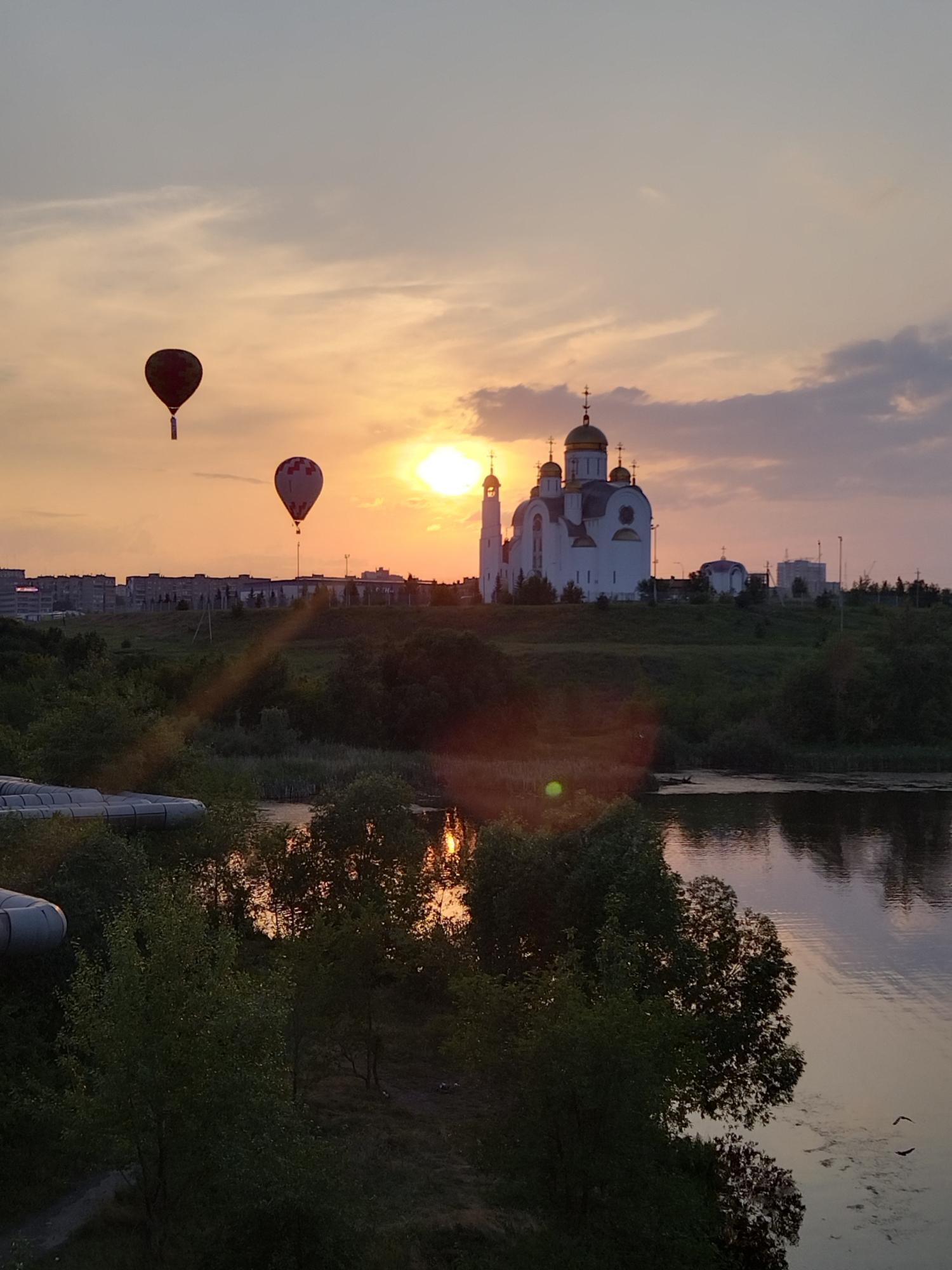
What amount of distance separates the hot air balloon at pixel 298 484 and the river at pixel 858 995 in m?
11.3

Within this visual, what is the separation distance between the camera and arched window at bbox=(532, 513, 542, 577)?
113250 millimetres

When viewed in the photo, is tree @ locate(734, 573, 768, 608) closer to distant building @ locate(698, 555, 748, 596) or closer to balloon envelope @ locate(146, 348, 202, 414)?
distant building @ locate(698, 555, 748, 596)

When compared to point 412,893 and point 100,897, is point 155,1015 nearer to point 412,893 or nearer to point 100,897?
point 100,897

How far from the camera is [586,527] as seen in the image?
11194 cm

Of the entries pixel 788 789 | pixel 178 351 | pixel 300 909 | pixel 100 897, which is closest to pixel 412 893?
pixel 300 909

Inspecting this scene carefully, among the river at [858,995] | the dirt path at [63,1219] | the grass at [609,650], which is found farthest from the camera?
the grass at [609,650]

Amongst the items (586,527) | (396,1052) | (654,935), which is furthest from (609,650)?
(654,935)

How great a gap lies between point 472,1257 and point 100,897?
732 centimetres

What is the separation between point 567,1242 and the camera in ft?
46.7

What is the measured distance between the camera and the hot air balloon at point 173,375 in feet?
129

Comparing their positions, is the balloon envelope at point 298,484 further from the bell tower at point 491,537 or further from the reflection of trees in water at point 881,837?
the bell tower at point 491,537

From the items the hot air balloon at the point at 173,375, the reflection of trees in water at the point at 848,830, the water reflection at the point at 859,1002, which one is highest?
the hot air balloon at the point at 173,375

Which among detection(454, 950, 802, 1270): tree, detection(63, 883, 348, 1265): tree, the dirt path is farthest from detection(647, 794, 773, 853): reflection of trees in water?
detection(63, 883, 348, 1265): tree

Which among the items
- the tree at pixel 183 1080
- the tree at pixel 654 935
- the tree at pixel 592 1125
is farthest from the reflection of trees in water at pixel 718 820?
the tree at pixel 183 1080
